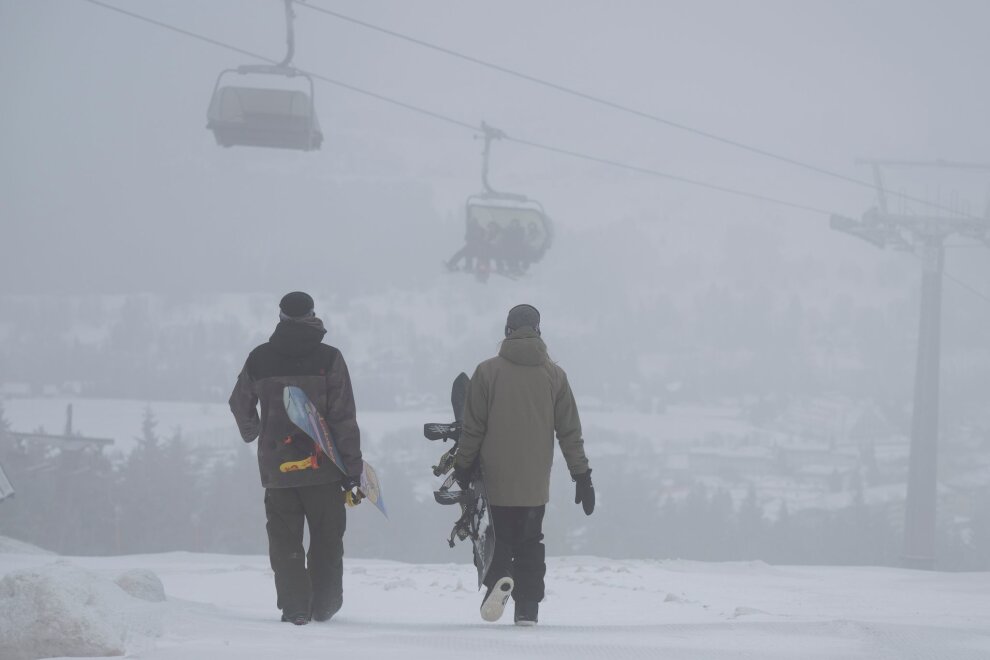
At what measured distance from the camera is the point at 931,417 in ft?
171

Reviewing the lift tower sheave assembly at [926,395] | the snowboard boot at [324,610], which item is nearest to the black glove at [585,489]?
the snowboard boot at [324,610]

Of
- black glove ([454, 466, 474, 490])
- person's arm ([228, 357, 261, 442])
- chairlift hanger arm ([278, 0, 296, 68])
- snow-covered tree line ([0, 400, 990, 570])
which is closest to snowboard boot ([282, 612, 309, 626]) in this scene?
person's arm ([228, 357, 261, 442])

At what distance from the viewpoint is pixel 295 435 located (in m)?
5.95

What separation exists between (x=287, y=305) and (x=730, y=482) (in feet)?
420

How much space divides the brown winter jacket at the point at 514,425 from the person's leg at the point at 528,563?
0.49 ft

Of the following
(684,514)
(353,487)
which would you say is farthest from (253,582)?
(684,514)

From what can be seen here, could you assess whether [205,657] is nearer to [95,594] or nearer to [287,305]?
[95,594]

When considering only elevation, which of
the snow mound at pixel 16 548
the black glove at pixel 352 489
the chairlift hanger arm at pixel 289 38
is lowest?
the snow mound at pixel 16 548

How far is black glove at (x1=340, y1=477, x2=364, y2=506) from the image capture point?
19.9 ft

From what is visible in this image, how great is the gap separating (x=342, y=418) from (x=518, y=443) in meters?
0.90

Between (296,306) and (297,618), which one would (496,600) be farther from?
(296,306)

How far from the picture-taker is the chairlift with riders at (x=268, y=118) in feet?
68.2

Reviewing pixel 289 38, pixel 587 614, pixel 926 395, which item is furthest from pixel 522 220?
pixel 926 395

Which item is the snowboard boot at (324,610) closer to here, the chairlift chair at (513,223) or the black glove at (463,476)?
the black glove at (463,476)
